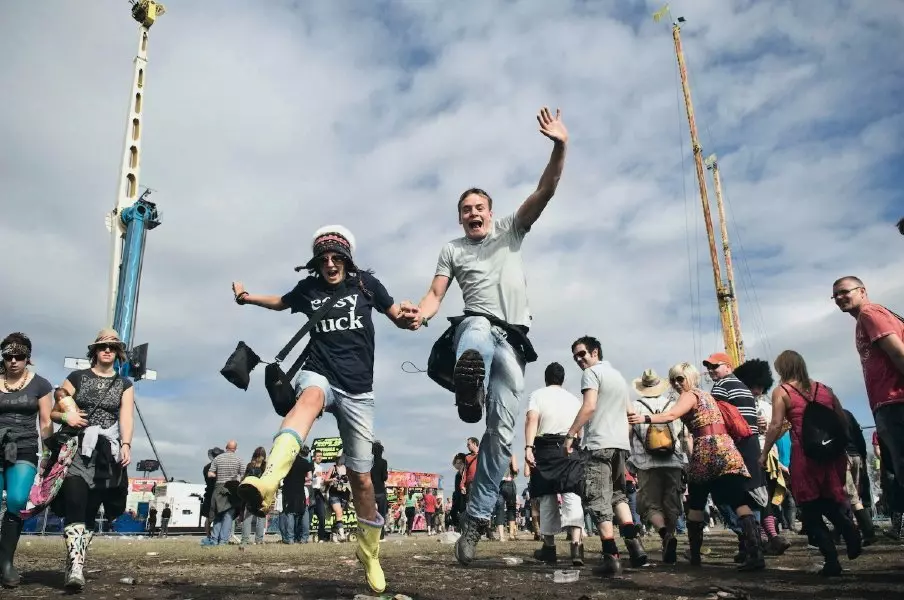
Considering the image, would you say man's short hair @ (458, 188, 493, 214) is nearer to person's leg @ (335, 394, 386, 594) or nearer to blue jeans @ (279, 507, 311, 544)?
person's leg @ (335, 394, 386, 594)

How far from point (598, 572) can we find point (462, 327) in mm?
2490

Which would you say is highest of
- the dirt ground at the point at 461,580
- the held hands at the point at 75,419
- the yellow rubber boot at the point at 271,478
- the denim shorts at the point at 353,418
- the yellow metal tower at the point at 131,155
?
the yellow metal tower at the point at 131,155

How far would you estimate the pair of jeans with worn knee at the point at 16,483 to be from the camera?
5391mm

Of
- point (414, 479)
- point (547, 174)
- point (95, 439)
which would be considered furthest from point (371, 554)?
point (414, 479)

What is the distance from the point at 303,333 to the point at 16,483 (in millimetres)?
3011

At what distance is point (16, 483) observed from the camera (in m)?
5.42

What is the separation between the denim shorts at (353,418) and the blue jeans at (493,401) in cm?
82

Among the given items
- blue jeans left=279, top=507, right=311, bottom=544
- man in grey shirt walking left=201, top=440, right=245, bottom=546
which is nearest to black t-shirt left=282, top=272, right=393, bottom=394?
man in grey shirt walking left=201, top=440, right=245, bottom=546

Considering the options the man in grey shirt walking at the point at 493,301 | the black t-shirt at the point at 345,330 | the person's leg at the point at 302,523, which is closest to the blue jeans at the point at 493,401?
the man in grey shirt walking at the point at 493,301

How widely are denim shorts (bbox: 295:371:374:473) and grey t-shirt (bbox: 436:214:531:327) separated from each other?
1235 mm

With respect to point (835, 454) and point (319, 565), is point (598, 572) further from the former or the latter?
point (319, 565)

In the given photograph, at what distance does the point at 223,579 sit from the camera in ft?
18.2

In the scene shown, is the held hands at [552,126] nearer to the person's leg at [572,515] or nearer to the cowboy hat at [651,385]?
the cowboy hat at [651,385]

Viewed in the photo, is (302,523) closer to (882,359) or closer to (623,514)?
(623,514)
